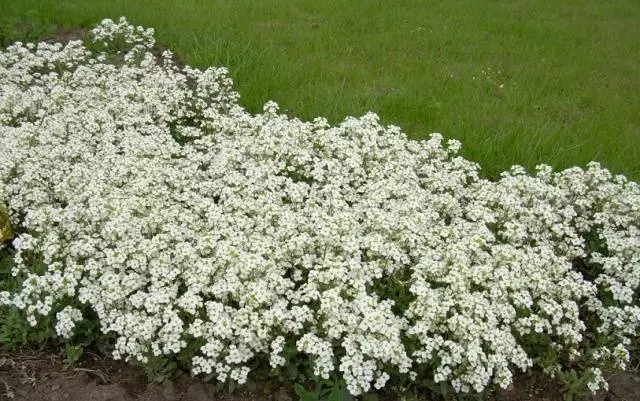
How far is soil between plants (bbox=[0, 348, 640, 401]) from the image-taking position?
4.79 meters

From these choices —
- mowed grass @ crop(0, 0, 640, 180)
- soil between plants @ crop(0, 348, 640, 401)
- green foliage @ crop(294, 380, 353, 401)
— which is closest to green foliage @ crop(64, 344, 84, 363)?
soil between plants @ crop(0, 348, 640, 401)

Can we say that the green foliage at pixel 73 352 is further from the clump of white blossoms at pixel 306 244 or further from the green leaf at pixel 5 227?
the green leaf at pixel 5 227

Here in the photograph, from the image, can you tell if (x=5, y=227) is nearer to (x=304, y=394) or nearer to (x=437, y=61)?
(x=304, y=394)

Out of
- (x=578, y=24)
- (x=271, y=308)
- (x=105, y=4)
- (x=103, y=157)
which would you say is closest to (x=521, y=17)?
(x=578, y=24)

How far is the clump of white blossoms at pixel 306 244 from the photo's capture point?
479cm

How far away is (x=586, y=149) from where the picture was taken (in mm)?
8117

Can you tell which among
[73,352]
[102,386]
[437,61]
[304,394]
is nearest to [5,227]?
[73,352]

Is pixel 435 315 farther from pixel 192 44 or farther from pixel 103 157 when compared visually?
pixel 192 44

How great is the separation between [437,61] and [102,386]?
303 inches

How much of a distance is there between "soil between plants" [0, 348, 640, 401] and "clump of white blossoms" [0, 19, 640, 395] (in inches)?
8.1

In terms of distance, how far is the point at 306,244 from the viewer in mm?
5508

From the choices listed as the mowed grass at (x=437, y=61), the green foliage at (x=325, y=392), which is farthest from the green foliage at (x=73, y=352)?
the mowed grass at (x=437, y=61)

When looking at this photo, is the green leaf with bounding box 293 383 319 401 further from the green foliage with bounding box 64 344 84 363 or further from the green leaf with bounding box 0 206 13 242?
the green leaf with bounding box 0 206 13 242

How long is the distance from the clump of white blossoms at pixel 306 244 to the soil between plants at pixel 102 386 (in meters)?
0.21
